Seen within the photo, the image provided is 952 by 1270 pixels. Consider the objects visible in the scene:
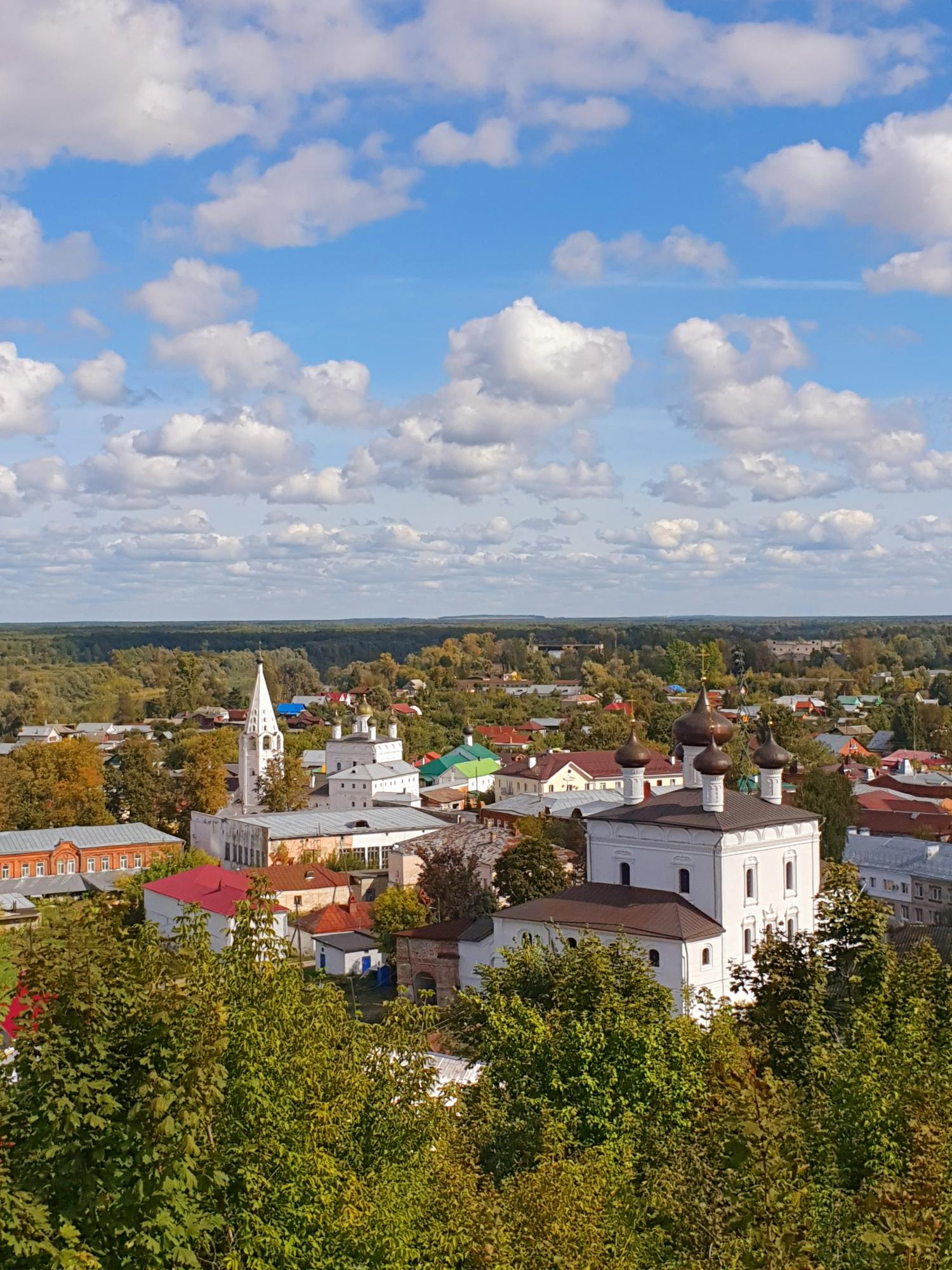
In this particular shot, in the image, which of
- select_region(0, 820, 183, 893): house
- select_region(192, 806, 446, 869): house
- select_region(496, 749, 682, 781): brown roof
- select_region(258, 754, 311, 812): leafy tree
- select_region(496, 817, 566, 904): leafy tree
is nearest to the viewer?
select_region(496, 817, 566, 904): leafy tree

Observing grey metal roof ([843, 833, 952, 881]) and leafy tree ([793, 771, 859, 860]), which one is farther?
Answer: leafy tree ([793, 771, 859, 860])

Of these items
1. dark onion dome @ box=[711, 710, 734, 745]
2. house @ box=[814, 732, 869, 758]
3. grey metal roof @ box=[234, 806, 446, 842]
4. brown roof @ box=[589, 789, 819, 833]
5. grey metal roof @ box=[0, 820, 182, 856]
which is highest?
dark onion dome @ box=[711, 710, 734, 745]

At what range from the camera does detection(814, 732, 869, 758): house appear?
241 feet

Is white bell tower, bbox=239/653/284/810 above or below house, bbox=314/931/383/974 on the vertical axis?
above

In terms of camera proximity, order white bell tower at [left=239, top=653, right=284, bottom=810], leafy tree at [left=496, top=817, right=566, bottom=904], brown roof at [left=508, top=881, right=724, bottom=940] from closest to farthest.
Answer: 1. brown roof at [left=508, top=881, right=724, bottom=940]
2. leafy tree at [left=496, top=817, right=566, bottom=904]
3. white bell tower at [left=239, top=653, right=284, bottom=810]

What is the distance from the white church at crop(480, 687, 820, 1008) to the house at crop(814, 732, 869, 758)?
46.1m

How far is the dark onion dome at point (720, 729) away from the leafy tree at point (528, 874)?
199 inches

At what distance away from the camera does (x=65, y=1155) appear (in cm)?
818

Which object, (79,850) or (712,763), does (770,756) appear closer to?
(712,763)

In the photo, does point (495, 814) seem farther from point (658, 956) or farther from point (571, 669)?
point (571, 669)

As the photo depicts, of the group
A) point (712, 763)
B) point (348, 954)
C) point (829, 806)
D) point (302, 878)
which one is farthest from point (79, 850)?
point (712, 763)

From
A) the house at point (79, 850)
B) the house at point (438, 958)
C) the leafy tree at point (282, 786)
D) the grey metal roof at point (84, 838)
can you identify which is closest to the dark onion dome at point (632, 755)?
the house at point (438, 958)

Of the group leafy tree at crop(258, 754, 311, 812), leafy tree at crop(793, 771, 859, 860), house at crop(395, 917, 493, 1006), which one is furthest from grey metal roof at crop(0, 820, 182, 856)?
leafy tree at crop(793, 771, 859, 860)

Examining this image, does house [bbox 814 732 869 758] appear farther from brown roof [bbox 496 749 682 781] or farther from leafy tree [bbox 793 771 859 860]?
leafy tree [bbox 793 771 859 860]
